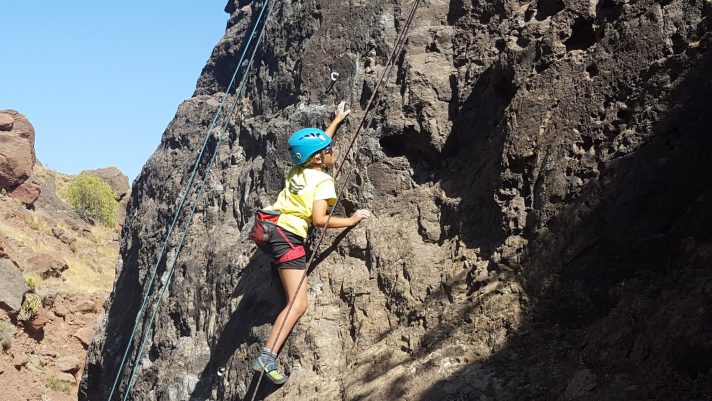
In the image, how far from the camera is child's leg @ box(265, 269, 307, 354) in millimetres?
5039

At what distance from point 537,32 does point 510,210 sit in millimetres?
1236

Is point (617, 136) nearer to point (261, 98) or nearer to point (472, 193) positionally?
point (472, 193)

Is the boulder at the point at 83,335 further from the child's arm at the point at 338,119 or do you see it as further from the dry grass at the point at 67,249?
the child's arm at the point at 338,119

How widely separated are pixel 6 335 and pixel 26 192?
15.6 metres

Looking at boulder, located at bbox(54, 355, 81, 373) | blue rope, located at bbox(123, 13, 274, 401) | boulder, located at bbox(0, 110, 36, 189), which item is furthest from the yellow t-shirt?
boulder, located at bbox(0, 110, 36, 189)

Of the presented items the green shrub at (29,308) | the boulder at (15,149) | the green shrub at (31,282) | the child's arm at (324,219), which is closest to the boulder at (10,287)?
the green shrub at (29,308)

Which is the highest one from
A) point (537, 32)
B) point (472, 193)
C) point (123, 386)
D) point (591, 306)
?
point (537, 32)

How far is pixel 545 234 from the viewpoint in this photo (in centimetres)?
412

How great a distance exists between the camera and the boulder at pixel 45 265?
70.8 ft

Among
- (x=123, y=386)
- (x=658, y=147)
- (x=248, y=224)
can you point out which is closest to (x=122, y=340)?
(x=123, y=386)

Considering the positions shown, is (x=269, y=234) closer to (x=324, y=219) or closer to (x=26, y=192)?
(x=324, y=219)

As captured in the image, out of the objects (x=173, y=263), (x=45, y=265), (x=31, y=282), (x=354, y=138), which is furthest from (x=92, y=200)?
(x=354, y=138)

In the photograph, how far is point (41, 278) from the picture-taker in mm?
21234

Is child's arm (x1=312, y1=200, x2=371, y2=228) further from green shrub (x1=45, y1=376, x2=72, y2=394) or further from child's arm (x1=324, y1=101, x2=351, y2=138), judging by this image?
green shrub (x1=45, y1=376, x2=72, y2=394)
